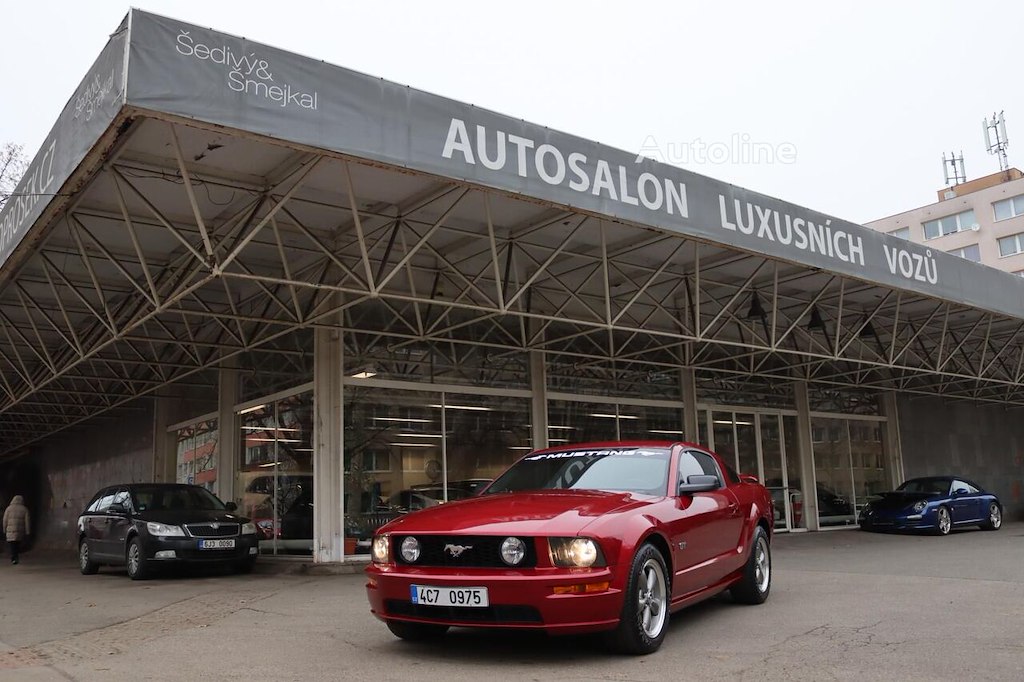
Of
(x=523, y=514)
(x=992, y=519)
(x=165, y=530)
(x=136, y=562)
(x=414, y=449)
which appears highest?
(x=414, y=449)

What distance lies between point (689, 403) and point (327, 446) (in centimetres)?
870

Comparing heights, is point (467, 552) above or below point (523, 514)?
below

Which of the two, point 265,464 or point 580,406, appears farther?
point 580,406

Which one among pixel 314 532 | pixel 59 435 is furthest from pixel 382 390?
pixel 59 435

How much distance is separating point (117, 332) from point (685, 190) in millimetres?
7981

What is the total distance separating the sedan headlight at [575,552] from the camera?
5.32 meters

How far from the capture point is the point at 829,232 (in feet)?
40.2

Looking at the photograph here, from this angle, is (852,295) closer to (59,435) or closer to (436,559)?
(436,559)

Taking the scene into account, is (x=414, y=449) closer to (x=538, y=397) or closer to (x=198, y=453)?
(x=538, y=397)

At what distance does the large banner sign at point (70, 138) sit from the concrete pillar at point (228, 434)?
6.24 m

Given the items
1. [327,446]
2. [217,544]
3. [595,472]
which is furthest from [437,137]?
[217,544]

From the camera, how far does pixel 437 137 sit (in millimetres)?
8023

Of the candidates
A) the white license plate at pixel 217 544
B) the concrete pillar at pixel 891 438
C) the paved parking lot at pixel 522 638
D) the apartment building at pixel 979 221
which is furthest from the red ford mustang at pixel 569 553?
the apartment building at pixel 979 221

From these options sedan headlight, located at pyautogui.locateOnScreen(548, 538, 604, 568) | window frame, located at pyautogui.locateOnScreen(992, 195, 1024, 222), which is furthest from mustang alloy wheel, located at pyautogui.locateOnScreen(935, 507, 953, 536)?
window frame, located at pyautogui.locateOnScreen(992, 195, 1024, 222)
